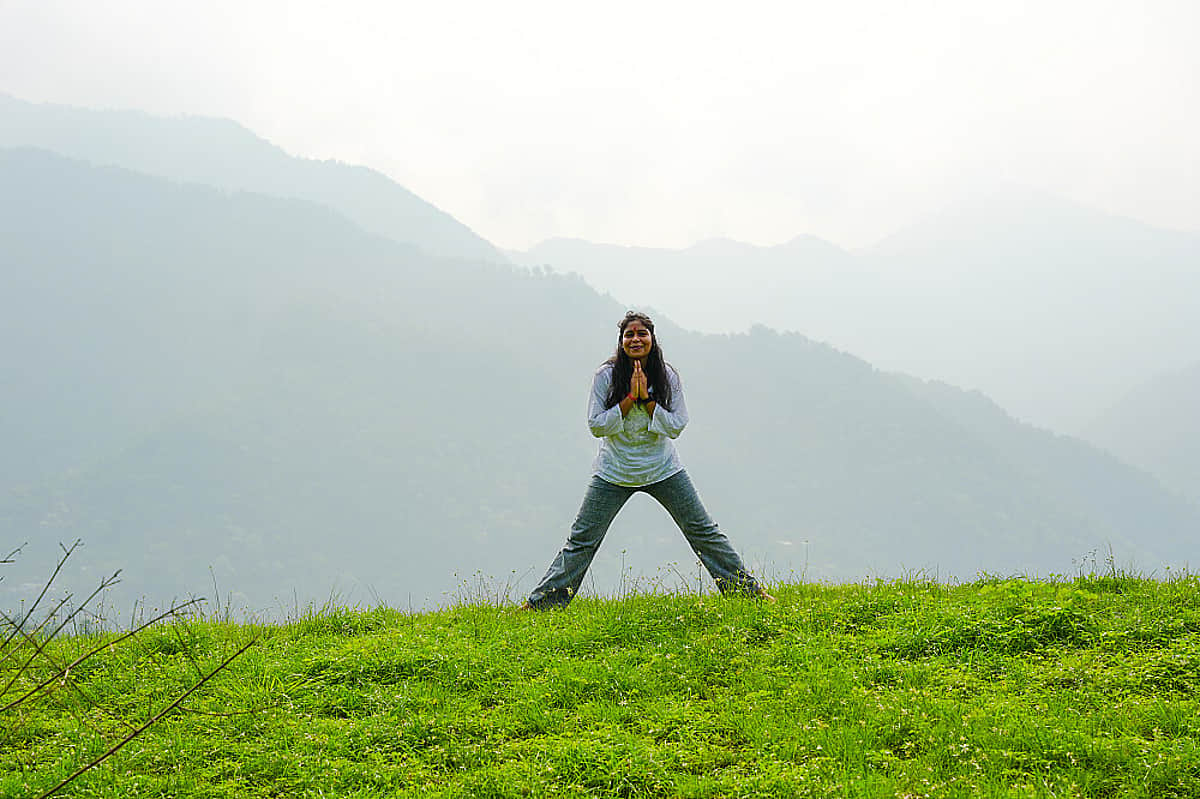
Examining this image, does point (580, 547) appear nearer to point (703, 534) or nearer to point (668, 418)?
point (703, 534)

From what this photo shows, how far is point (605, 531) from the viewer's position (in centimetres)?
677

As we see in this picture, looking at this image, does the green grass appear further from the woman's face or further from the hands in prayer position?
the woman's face

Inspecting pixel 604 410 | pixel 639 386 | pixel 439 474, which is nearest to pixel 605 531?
pixel 604 410

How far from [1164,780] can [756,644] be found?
2.39m

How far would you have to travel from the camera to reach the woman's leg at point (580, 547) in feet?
22.2

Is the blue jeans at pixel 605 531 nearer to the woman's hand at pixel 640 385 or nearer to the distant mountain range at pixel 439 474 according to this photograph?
the woman's hand at pixel 640 385

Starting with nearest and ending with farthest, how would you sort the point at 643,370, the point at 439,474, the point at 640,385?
the point at 640,385, the point at 643,370, the point at 439,474

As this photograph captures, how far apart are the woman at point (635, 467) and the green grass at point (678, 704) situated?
39cm

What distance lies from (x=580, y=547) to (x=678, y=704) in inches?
86.7

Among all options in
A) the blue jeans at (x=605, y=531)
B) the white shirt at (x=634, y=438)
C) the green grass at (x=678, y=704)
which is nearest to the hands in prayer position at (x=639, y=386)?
the white shirt at (x=634, y=438)

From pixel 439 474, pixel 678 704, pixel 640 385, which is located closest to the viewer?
pixel 678 704

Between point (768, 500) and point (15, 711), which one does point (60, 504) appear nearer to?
point (768, 500)

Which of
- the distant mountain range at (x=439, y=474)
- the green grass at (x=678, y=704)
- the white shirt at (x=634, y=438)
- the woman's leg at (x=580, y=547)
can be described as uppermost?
the distant mountain range at (x=439, y=474)

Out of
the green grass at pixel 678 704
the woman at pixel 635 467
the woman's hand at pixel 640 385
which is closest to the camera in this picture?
the green grass at pixel 678 704
